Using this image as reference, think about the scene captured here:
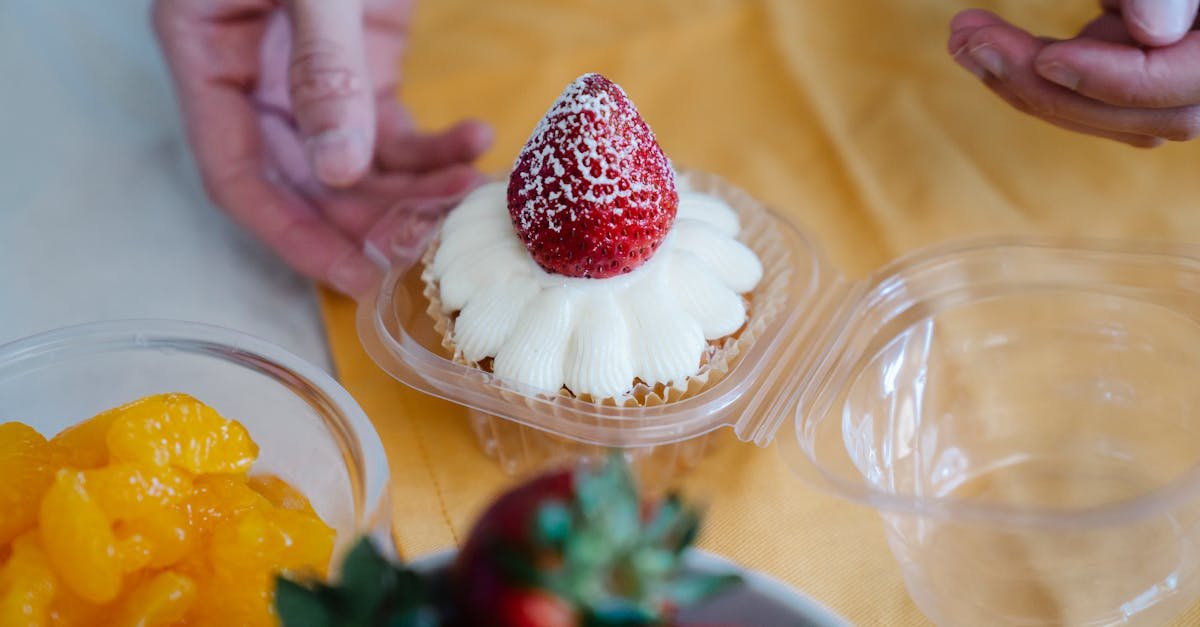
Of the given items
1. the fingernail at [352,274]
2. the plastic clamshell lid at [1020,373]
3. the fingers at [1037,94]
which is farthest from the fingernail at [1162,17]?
the fingernail at [352,274]

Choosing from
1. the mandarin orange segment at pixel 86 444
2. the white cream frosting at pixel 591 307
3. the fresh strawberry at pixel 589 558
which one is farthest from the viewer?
the white cream frosting at pixel 591 307

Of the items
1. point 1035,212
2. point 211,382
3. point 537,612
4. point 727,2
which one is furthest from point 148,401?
point 727,2

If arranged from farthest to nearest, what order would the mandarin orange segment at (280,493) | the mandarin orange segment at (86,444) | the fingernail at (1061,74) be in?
1. the fingernail at (1061,74)
2. the mandarin orange segment at (280,493)
3. the mandarin orange segment at (86,444)

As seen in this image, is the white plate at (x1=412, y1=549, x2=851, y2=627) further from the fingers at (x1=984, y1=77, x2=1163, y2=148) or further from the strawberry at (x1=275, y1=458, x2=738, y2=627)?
the fingers at (x1=984, y1=77, x2=1163, y2=148)

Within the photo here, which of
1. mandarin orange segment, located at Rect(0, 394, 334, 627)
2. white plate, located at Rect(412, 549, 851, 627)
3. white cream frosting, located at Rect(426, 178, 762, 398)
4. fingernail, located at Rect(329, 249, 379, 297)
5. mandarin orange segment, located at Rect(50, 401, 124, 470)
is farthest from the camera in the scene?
fingernail, located at Rect(329, 249, 379, 297)

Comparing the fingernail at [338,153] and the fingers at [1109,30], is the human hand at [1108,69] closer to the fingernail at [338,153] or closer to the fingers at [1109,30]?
Result: the fingers at [1109,30]

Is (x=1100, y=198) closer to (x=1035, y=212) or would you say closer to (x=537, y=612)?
(x=1035, y=212)

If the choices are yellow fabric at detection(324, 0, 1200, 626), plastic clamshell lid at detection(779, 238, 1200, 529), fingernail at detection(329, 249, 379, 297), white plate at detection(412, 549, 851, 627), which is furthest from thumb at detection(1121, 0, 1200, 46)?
fingernail at detection(329, 249, 379, 297)

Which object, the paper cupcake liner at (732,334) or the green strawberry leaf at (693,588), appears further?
the paper cupcake liner at (732,334)
